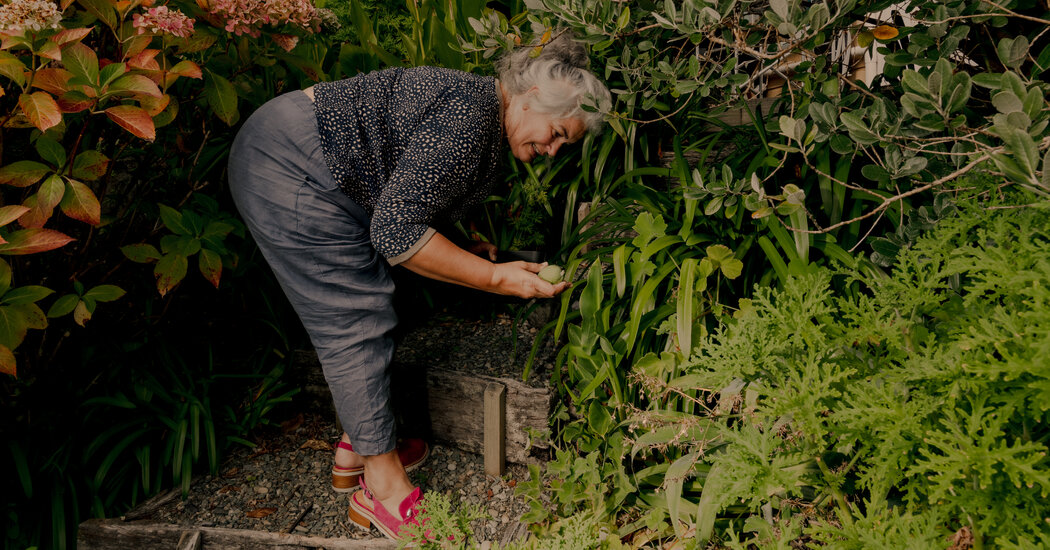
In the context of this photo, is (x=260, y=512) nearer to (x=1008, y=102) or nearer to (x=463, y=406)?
(x=463, y=406)

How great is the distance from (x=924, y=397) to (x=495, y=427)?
1309mm

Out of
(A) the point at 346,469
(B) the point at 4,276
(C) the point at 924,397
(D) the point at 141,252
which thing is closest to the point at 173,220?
(D) the point at 141,252

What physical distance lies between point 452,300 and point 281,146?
1.23m

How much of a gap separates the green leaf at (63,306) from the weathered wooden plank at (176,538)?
0.75m

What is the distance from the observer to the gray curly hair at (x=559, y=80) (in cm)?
167

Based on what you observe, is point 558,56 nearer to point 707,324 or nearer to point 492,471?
point 707,324

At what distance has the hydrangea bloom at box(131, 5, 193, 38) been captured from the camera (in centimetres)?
137

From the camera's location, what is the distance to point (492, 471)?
206 cm

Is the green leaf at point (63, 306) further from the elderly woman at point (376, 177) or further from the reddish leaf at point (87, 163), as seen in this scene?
the elderly woman at point (376, 177)

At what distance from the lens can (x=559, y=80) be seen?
1668mm

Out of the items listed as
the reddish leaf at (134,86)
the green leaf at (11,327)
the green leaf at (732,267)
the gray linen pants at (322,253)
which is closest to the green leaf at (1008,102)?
the green leaf at (732,267)

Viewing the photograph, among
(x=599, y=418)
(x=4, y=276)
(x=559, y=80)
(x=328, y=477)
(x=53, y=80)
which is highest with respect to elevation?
(x=53, y=80)

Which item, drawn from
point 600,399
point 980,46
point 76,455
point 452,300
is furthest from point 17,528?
point 980,46

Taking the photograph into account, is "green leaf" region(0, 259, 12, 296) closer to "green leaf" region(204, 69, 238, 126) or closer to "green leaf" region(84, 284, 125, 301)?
"green leaf" region(84, 284, 125, 301)
